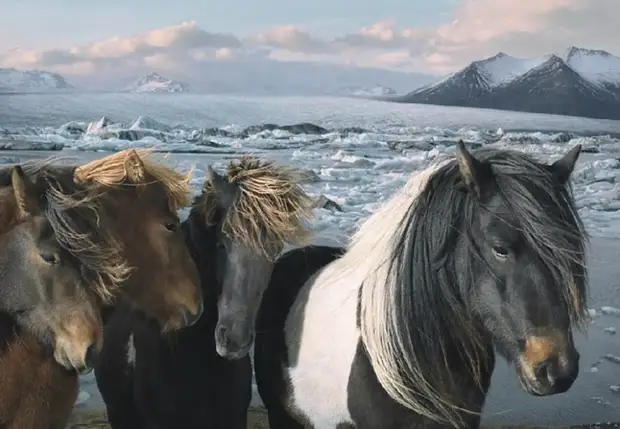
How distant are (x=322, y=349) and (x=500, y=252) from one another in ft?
1.91

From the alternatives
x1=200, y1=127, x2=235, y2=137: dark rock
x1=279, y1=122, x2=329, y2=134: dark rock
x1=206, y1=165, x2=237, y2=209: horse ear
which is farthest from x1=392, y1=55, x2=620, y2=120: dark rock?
x1=206, y1=165, x2=237, y2=209: horse ear

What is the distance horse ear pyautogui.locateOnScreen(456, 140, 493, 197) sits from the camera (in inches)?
50.9

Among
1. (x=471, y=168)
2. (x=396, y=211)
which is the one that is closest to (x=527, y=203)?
(x=471, y=168)

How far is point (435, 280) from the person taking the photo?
1.38 metres

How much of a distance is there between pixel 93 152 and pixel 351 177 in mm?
1107

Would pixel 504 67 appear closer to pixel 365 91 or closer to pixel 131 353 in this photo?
pixel 365 91

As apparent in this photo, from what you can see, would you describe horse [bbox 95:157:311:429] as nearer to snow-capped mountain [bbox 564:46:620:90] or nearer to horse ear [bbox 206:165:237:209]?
horse ear [bbox 206:165:237:209]

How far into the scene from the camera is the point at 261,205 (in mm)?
1820

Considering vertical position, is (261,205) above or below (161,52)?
below

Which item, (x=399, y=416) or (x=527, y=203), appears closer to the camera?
Answer: (x=527, y=203)

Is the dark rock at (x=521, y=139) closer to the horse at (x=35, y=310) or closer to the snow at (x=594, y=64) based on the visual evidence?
the snow at (x=594, y=64)

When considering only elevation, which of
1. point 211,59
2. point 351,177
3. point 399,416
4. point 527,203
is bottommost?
point 399,416

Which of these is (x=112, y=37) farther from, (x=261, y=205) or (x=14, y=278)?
(x=14, y=278)

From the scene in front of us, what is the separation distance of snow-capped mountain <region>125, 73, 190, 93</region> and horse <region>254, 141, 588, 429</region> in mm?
1715
